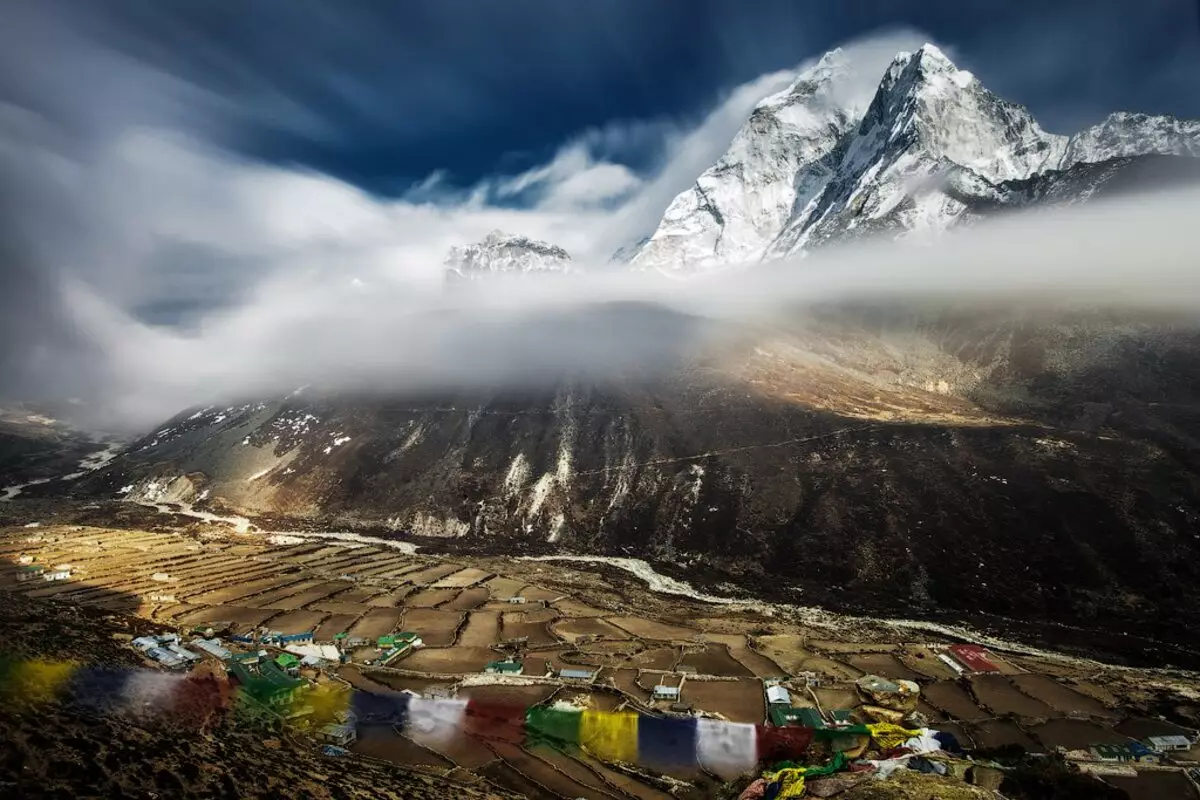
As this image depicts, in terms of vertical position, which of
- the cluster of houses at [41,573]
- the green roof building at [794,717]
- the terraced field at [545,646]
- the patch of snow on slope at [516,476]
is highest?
the patch of snow on slope at [516,476]

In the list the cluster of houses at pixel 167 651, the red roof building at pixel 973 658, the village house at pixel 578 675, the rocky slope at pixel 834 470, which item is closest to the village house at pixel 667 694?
A: the village house at pixel 578 675

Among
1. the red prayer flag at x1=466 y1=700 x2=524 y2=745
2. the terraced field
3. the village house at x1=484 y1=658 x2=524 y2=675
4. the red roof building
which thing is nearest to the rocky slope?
the red roof building

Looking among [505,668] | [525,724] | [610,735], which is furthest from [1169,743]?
[505,668]

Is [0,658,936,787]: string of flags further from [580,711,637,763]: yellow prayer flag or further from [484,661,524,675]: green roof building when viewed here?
[484,661,524,675]: green roof building

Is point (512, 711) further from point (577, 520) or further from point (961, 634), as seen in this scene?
point (577, 520)

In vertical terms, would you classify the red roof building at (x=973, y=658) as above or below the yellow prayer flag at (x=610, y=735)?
above

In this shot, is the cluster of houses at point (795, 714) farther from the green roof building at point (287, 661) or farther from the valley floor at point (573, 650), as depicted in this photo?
the green roof building at point (287, 661)

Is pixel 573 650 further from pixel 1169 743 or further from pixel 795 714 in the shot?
pixel 1169 743
